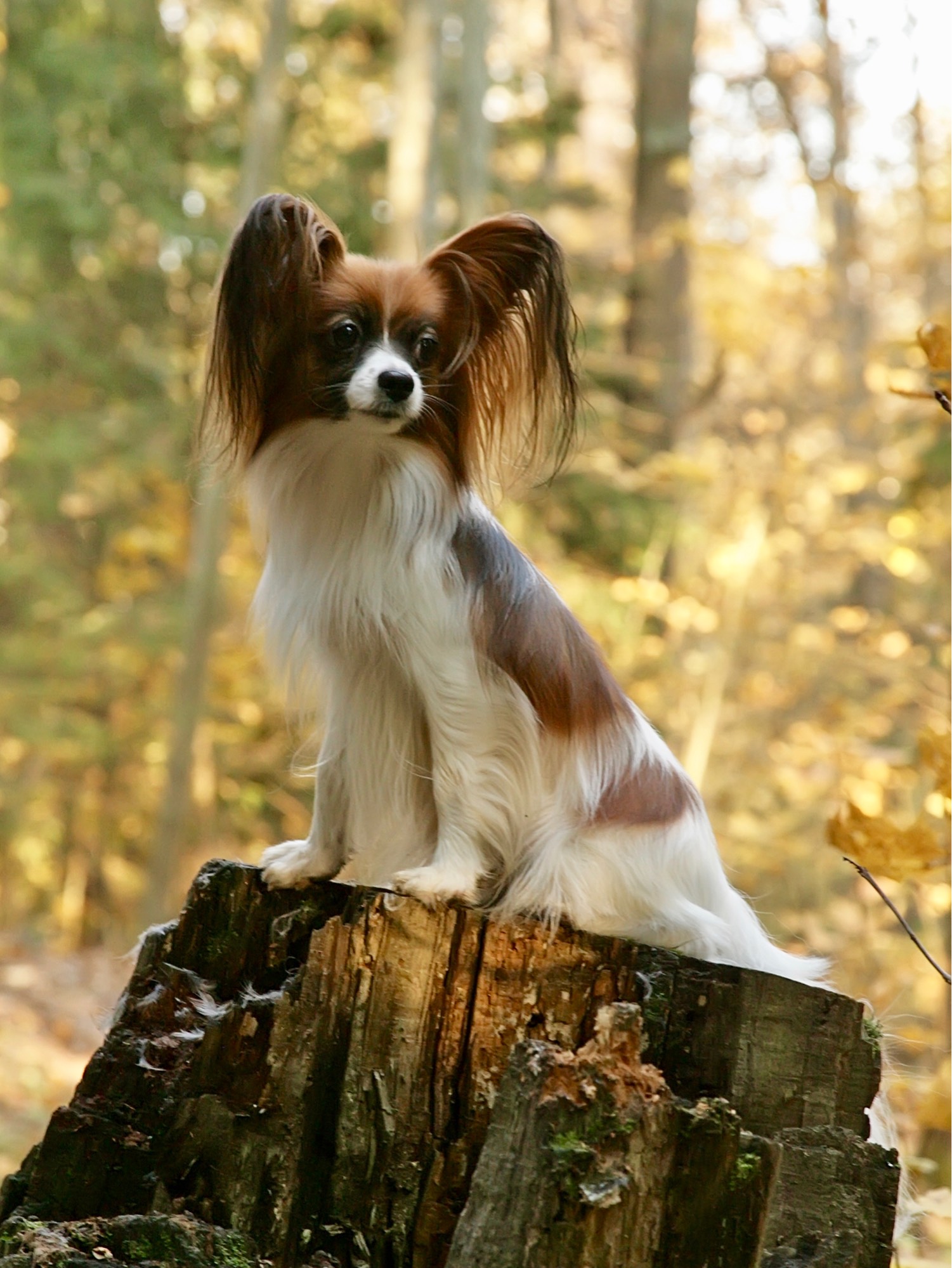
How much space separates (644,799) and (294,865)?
0.92 metres

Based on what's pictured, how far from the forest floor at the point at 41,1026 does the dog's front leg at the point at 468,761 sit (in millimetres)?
4036

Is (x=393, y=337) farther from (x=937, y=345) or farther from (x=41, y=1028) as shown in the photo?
(x=41, y=1028)

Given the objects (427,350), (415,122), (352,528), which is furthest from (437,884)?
(415,122)

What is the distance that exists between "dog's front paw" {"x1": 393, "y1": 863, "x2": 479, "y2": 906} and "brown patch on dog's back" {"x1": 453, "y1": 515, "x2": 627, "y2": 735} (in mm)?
450

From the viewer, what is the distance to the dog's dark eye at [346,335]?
3332 mm

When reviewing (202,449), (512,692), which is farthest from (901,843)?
(202,449)

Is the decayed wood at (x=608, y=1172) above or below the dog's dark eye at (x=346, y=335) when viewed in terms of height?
below

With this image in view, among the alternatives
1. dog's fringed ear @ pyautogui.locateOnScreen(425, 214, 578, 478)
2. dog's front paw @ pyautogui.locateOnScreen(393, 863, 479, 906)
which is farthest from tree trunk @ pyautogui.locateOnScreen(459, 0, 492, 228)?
dog's front paw @ pyautogui.locateOnScreen(393, 863, 479, 906)

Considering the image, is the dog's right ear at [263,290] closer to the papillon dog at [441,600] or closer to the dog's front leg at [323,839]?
the papillon dog at [441,600]

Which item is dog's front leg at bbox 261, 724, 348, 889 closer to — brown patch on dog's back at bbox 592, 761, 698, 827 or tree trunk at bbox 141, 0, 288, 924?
brown patch on dog's back at bbox 592, 761, 698, 827

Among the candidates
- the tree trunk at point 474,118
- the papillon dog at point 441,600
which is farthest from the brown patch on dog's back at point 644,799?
the tree trunk at point 474,118

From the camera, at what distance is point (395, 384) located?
322cm

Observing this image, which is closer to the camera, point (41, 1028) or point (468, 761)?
point (468, 761)

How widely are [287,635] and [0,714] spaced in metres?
8.98
